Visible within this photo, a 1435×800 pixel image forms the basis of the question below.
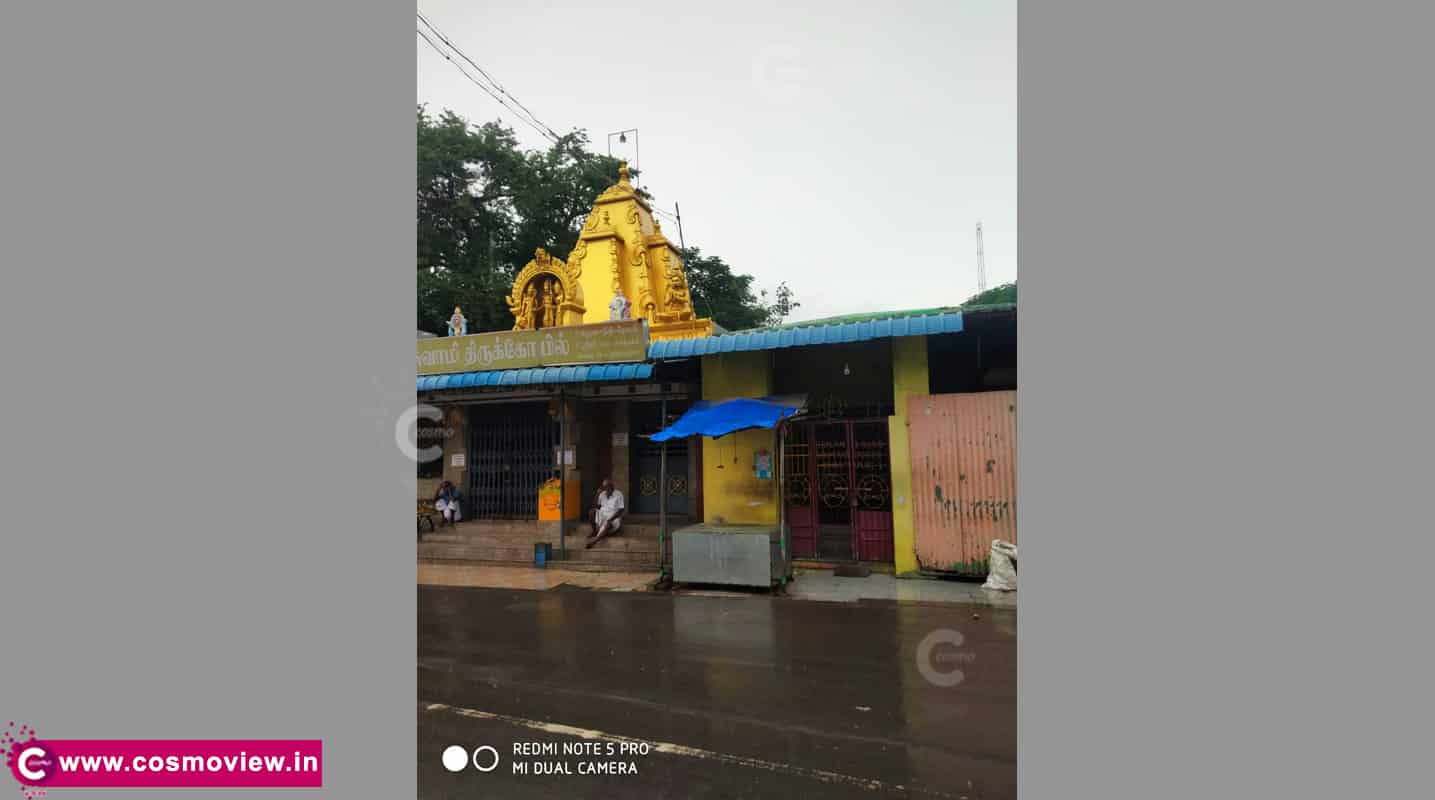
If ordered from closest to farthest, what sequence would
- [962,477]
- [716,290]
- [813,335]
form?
[962,477] → [813,335] → [716,290]

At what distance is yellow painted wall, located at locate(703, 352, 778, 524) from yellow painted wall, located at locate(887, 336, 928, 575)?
6.29 ft

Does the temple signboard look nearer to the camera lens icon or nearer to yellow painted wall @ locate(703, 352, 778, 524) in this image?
yellow painted wall @ locate(703, 352, 778, 524)

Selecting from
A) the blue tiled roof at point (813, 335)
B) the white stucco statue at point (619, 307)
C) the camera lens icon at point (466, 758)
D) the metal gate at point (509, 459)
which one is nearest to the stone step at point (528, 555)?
the metal gate at point (509, 459)

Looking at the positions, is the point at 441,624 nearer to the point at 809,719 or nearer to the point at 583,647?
the point at 583,647

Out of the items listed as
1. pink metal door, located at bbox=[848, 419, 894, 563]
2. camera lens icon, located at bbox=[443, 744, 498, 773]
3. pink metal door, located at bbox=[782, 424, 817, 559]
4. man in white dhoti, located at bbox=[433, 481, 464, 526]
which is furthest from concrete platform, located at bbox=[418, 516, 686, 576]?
camera lens icon, located at bbox=[443, 744, 498, 773]

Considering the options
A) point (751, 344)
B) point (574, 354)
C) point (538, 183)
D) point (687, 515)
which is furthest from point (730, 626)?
point (538, 183)

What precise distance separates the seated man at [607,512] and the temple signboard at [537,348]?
220cm

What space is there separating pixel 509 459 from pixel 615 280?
15.3ft

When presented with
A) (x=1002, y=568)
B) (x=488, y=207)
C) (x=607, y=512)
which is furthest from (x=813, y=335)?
(x=488, y=207)

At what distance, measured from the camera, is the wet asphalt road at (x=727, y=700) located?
3441 mm

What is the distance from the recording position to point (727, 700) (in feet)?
15.2

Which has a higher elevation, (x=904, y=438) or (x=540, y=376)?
(x=540, y=376)

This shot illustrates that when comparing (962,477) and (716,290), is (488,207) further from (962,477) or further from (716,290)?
(962,477)

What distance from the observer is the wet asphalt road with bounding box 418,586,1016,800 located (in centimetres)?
344
